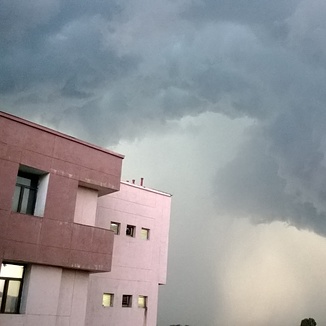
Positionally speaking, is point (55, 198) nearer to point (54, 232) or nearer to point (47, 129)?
point (54, 232)

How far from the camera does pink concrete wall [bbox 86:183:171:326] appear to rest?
82.1ft

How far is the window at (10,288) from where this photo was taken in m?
19.0

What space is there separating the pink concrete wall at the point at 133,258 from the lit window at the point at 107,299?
0.25 m

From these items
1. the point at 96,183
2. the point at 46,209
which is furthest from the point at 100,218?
the point at 46,209

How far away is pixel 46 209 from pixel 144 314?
10.5 metres

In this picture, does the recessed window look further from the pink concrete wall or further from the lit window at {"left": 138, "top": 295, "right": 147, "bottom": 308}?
the lit window at {"left": 138, "top": 295, "right": 147, "bottom": 308}

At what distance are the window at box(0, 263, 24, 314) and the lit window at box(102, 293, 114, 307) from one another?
271 inches

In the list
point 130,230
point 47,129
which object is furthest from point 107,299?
point 47,129

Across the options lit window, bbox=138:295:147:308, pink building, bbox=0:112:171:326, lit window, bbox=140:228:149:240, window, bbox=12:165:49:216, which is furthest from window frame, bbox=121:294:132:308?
window, bbox=12:165:49:216

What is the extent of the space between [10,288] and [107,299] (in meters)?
7.57

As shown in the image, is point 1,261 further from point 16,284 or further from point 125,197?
point 125,197

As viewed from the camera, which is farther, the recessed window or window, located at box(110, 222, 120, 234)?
the recessed window

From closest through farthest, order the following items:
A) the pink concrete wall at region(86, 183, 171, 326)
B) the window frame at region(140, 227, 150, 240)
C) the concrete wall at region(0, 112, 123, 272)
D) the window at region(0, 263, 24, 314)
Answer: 1. the window at region(0, 263, 24, 314)
2. the concrete wall at region(0, 112, 123, 272)
3. the pink concrete wall at region(86, 183, 171, 326)
4. the window frame at region(140, 227, 150, 240)

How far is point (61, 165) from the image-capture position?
21297mm
